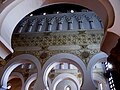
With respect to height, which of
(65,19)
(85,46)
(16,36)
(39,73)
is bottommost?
(39,73)

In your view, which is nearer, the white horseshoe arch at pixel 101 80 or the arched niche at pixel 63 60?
the arched niche at pixel 63 60

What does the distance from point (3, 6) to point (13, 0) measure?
0.56ft

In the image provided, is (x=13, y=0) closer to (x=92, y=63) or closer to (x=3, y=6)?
(x=3, y=6)

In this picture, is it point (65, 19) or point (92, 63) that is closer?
point (92, 63)

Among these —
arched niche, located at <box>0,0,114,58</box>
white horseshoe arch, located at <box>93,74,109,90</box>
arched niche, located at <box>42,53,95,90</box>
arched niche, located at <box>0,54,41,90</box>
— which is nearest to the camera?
arched niche, located at <box>0,0,114,58</box>

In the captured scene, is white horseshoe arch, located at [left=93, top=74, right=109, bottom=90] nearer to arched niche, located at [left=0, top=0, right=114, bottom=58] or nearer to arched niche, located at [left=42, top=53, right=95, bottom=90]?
arched niche, located at [left=42, top=53, right=95, bottom=90]

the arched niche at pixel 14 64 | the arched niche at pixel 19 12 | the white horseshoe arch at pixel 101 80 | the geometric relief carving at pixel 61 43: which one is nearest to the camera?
the arched niche at pixel 19 12

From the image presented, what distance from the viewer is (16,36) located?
878cm

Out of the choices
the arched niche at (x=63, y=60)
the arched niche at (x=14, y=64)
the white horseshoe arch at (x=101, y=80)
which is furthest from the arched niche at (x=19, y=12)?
the white horseshoe arch at (x=101, y=80)

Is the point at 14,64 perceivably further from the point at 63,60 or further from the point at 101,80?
the point at 101,80

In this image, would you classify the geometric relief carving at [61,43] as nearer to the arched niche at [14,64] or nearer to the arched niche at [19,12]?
the arched niche at [14,64]

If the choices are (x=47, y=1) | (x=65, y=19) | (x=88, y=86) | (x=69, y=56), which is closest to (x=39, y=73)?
(x=69, y=56)

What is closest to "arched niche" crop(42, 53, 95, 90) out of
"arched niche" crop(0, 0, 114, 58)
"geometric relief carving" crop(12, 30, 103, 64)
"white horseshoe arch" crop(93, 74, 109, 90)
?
"geometric relief carving" crop(12, 30, 103, 64)

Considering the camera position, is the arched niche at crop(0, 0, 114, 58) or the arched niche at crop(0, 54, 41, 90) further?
the arched niche at crop(0, 54, 41, 90)
